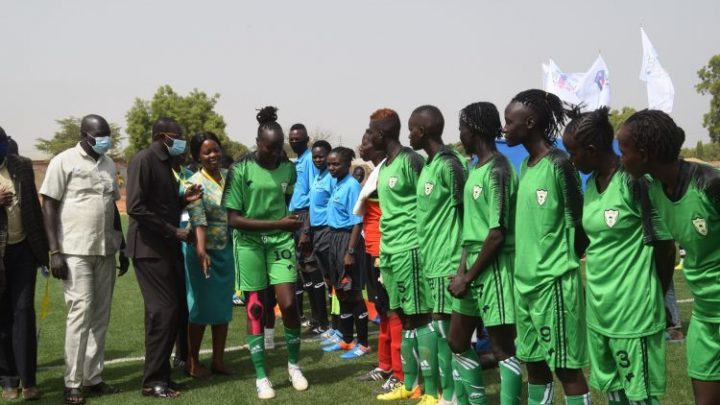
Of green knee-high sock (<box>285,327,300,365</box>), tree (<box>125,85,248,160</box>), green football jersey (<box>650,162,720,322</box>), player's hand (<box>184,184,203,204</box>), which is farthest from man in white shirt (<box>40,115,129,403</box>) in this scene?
tree (<box>125,85,248,160</box>)

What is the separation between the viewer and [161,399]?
689cm

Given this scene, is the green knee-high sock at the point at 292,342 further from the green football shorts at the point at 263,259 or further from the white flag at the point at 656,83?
the white flag at the point at 656,83

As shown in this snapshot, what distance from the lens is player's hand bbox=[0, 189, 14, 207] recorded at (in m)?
6.80

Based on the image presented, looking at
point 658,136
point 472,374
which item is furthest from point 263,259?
point 658,136

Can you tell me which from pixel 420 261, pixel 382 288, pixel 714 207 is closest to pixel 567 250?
pixel 714 207

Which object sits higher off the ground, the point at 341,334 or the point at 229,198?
the point at 229,198

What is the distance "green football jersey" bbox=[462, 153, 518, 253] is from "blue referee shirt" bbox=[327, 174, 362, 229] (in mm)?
3530

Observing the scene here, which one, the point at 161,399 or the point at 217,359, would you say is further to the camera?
the point at 217,359

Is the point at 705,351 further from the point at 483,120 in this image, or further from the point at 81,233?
the point at 81,233

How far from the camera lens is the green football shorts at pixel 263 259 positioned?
275 inches

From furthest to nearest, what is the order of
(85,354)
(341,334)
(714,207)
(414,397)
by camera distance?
(341,334) → (85,354) → (414,397) → (714,207)

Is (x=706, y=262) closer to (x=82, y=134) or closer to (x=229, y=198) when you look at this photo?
(x=229, y=198)

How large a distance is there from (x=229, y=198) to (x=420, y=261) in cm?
193

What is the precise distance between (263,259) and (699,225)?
424 centimetres
